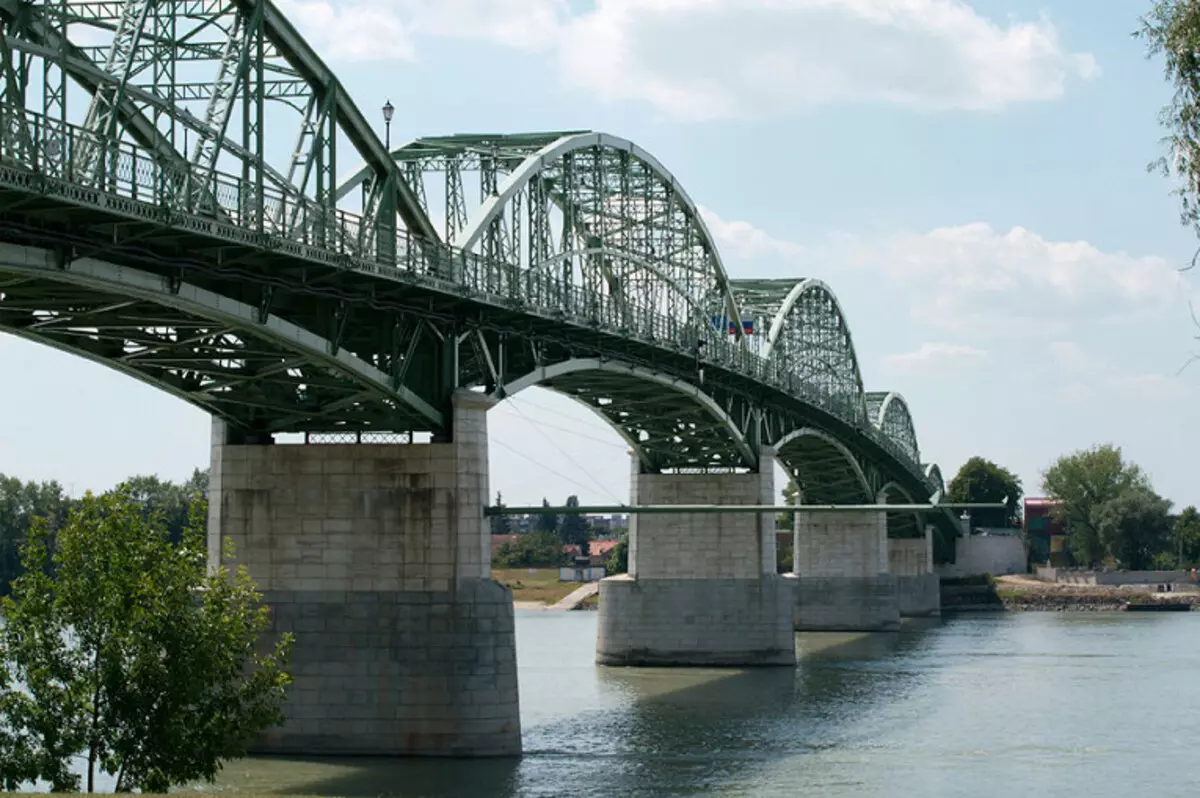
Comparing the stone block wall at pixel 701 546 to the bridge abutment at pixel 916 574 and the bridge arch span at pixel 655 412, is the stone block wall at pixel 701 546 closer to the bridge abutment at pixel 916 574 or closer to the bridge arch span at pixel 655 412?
the bridge arch span at pixel 655 412

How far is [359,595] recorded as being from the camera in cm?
4197

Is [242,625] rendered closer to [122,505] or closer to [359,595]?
[122,505]

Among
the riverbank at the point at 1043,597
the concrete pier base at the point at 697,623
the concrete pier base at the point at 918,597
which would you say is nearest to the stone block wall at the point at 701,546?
the concrete pier base at the point at 697,623

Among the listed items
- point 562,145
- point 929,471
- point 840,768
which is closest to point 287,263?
point 840,768

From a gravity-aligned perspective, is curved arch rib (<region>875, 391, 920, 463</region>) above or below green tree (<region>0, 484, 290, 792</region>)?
above

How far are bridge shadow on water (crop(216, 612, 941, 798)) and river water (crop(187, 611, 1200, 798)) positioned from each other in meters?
0.08

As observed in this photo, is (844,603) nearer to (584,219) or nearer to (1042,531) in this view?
(584,219)

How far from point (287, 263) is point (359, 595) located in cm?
914

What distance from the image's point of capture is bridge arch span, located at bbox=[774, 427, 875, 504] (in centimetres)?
9381

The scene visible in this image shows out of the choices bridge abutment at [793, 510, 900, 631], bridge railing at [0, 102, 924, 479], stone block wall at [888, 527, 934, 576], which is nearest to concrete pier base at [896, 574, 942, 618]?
stone block wall at [888, 527, 934, 576]

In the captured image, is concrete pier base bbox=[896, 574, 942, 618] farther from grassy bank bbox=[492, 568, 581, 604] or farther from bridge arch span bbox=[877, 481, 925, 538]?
grassy bank bbox=[492, 568, 581, 604]

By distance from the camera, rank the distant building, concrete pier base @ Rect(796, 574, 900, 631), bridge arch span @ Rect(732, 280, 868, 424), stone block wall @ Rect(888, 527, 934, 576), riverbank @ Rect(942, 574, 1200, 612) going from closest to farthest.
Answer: bridge arch span @ Rect(732, 280, 868, 424), concrete pier base @ Rect(796, 574, 900, 631), stone block wall @ Rect(888, 527, 934, 576), riverbank @ Rect(942, 574, 1200, 612), the distant building

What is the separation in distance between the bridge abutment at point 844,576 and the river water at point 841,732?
16910 millimetres

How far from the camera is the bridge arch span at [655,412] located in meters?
57.8
